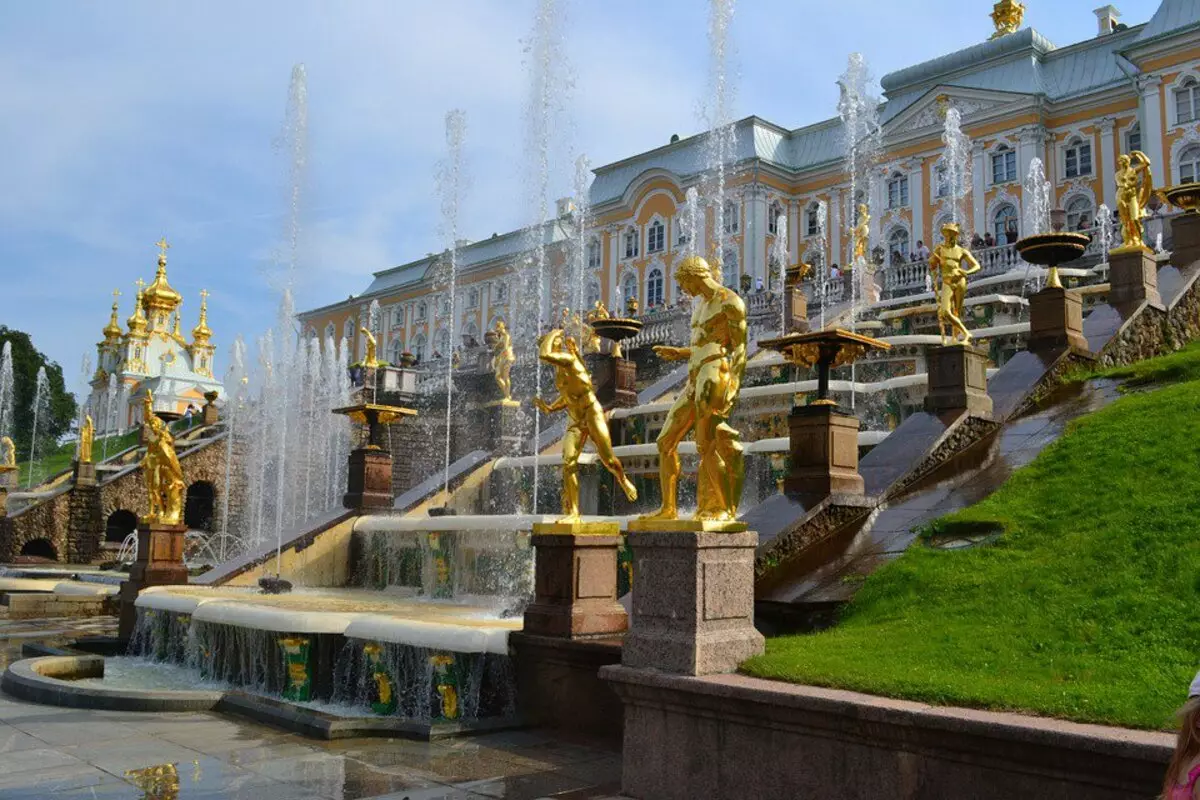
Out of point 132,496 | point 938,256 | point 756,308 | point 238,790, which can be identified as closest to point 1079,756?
point 238,790

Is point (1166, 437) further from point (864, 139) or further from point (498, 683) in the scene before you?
point (864, 139)

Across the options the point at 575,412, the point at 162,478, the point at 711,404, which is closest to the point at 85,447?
the point at 162,478

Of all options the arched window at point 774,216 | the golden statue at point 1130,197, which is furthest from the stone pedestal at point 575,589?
the arched window at point 774,216

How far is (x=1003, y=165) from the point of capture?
4678cm

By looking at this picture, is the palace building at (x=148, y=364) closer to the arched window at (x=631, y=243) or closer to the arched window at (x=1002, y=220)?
the arched window at (x=631, y=243)

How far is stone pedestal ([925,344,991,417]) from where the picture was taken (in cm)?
1171

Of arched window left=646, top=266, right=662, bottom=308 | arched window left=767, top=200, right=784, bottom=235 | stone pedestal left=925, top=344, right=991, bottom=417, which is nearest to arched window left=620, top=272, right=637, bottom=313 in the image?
arched window left=646, top=266, right=662, bottom=308

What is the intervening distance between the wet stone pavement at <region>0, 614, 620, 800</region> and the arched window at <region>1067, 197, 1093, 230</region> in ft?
137

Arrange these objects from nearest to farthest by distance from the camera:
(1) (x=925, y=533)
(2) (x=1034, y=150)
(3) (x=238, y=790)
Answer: (3) (x=238, y=790) < (1) (x=925, y=533) < (2) (x=1034, y=150)

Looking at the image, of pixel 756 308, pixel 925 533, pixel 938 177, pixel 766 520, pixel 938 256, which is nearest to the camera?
pixel 925 533

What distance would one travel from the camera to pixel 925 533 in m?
8.59

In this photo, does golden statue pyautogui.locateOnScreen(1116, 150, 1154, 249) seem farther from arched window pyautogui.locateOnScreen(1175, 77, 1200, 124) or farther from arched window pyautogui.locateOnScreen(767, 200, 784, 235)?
arched window pyautogui.locateOnScreen(767, 200, 784, 235)

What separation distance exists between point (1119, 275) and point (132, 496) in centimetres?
3068

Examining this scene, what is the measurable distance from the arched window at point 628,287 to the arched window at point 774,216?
8.81 metres
